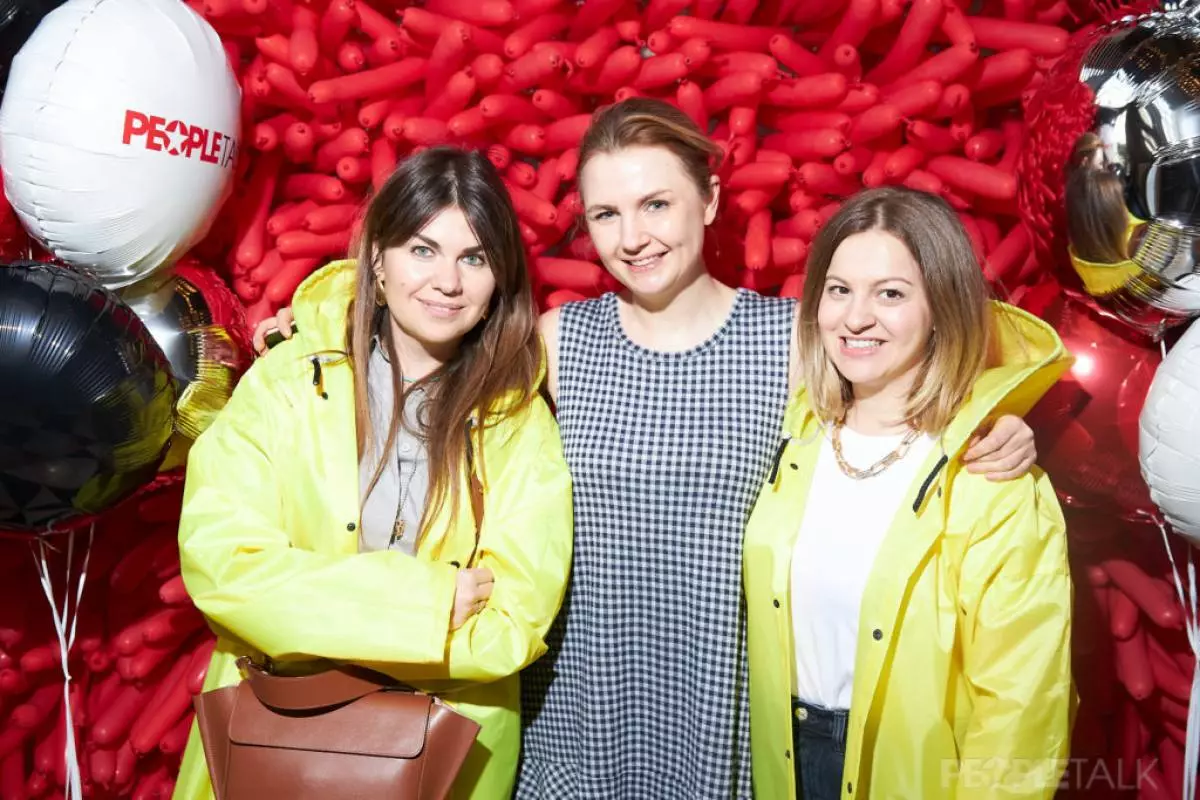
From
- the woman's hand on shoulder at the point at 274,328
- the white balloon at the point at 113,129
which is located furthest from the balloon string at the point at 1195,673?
the white balloon at the point at 113,129

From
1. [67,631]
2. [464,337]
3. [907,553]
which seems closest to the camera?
[907,553]

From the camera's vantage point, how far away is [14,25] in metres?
1.86

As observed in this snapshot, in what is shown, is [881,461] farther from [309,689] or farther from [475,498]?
[309,689]

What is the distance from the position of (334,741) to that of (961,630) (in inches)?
38.4

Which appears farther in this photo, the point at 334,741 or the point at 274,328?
the point at 274,328

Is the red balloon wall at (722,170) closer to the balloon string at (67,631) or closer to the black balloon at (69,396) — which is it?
the balloon string at (67,631)

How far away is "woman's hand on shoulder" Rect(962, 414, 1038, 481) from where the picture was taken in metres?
1.52

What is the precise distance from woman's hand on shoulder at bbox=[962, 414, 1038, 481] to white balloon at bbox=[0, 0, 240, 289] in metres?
1.42

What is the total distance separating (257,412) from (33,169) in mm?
589

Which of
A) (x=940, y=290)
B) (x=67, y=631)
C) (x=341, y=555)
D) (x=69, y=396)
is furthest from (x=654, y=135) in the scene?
(x=67, y=631)

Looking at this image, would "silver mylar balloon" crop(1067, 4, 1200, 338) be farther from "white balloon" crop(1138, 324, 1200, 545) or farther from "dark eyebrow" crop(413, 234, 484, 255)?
"dark eyebrow" crop(413, 234, 484, 255)

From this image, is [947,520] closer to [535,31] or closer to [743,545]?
[743,545]

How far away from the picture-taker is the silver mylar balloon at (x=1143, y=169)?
151cm

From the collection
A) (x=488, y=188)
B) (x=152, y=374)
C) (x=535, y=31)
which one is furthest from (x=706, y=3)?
(x=152, y=374)
